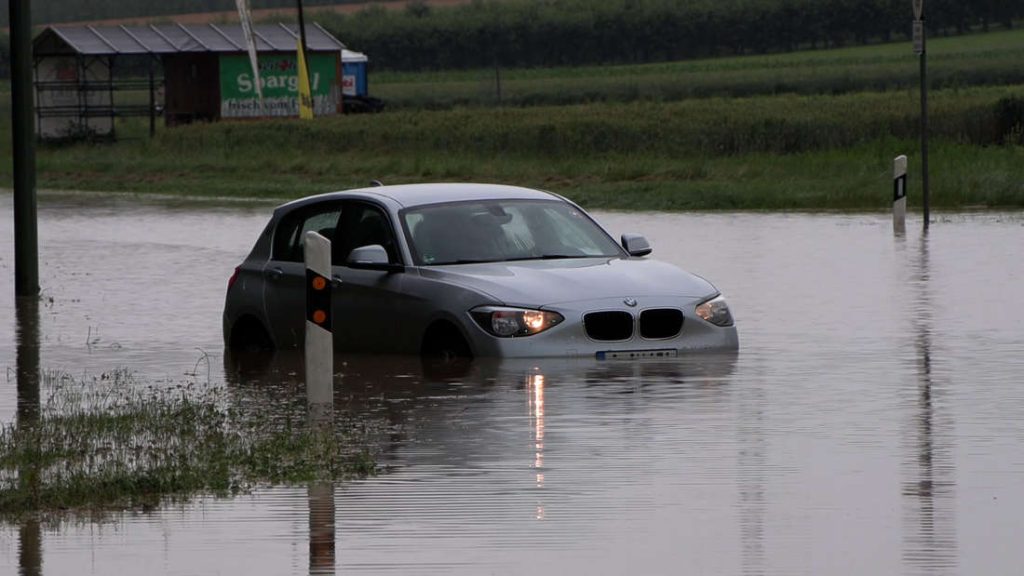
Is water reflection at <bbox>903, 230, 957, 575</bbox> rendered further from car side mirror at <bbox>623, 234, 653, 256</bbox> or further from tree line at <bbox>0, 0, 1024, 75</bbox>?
tree line at <bbox>0, 0, 1024, 75</bbox>

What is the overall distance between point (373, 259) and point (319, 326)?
242cm

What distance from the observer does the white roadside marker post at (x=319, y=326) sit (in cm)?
1289

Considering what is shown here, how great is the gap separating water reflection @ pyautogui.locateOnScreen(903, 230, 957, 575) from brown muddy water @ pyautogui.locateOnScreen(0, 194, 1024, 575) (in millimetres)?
19

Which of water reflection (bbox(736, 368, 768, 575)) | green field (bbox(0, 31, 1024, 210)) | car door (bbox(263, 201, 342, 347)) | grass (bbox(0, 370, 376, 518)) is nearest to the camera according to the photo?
water reflection (bbox(736, 368, 768, 575))

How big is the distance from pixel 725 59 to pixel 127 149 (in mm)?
72320

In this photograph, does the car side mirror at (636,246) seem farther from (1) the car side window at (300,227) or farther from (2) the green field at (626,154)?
(2) the green field at (626,154)

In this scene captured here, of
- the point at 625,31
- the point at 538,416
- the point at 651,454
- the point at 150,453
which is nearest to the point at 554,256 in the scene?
the point at 538,416

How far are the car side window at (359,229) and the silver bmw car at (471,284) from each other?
1 cm

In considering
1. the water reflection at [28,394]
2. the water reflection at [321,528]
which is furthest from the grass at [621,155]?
the water reflection at [321,528]

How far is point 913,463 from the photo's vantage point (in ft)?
34.7

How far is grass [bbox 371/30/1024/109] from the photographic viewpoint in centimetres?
9381

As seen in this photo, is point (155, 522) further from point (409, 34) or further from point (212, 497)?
point (409, 34)

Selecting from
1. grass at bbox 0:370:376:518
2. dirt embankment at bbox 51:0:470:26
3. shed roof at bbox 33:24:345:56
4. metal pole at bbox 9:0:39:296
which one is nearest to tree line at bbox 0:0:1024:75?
dirt embankment at bbox 51:0:470:26

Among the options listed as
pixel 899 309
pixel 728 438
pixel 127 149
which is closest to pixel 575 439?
pixel 728 438
